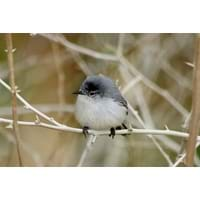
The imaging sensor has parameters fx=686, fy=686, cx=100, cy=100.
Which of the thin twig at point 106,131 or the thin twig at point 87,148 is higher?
the thin twig at point 106,131

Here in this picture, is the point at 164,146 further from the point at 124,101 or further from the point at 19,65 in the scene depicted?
the point at 19,65

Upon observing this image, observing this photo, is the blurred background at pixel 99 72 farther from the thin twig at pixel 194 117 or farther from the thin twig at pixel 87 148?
the thin twig at pixel 194 117

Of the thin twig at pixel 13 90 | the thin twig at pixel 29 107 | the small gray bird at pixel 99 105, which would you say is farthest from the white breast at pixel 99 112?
the thin twig at pixel 13 90

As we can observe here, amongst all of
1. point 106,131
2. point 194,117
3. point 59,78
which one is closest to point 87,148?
point 106,131

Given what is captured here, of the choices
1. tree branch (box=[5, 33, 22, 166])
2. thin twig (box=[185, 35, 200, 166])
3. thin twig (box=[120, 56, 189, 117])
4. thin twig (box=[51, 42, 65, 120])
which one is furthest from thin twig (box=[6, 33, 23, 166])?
thin twig (box=[185, 35, 200, 166])

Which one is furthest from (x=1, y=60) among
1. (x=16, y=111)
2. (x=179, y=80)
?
(x=179, y=80)
